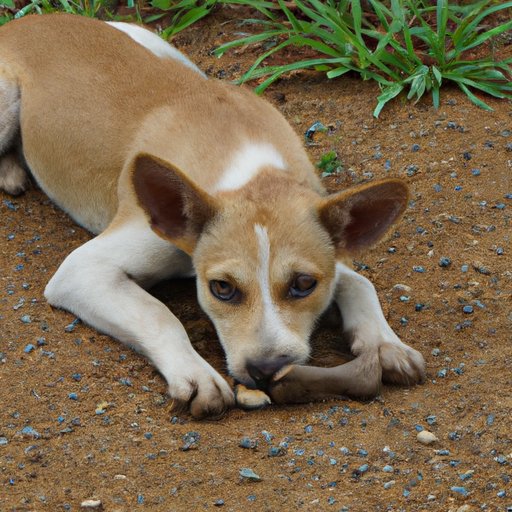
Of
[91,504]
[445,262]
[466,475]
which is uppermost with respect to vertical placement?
[466,475]

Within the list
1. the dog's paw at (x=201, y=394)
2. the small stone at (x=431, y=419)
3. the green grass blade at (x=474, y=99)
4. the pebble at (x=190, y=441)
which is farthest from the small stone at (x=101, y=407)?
the green grass blade at (x=474, y=99)

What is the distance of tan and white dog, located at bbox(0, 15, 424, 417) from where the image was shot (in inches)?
191

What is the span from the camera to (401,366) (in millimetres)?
5047

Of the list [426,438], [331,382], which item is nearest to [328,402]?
[331,382]

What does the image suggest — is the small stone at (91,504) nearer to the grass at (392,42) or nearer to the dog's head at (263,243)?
the dog's head at (263,243)

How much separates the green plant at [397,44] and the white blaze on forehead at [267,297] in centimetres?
281

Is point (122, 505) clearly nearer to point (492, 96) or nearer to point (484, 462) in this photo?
point (484, 462)

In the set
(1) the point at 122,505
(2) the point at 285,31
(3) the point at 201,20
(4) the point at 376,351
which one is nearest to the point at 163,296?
(4) the point at 376,351

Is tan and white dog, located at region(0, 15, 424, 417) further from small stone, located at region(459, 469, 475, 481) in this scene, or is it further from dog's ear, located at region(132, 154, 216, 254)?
small stone, located at region(459, 469, 475, 481)

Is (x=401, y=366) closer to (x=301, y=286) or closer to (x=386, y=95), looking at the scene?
(x=301, y=286)

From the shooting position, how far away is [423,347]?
17.7ft

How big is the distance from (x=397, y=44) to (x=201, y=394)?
350 centimetres

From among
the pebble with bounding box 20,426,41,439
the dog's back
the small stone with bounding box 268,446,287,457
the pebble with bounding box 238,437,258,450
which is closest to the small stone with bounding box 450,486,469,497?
the small stone with bounding box 268,446,287,457

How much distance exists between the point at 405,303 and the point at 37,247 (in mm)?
2182
